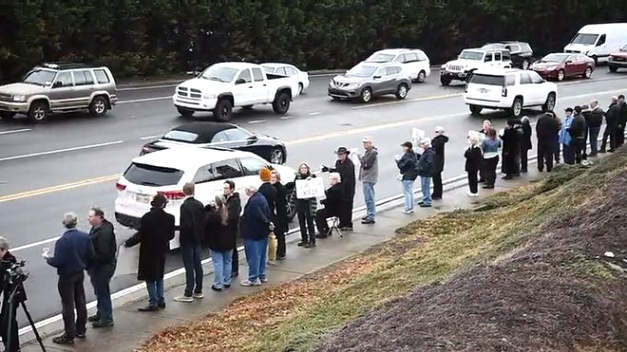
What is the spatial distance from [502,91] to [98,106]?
14.1m

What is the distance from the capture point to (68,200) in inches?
776

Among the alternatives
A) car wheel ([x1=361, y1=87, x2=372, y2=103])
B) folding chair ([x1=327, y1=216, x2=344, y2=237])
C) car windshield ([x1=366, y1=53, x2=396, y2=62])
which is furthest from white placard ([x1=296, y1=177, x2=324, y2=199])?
car windshield ([x1=366, y1=53, x2=396, y2=62])

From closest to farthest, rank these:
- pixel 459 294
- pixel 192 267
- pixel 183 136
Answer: pixel 459 294 → pixel 192 267 → pixel 183 136

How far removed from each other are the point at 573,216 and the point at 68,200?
11.1 meters

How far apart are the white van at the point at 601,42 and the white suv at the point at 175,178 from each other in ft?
154

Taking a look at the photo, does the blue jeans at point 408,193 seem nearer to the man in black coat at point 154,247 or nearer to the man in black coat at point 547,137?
the man in black coat at point 547,137

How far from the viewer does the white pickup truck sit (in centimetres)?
3180

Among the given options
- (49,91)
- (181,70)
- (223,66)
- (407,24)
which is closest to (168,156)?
(49,91)

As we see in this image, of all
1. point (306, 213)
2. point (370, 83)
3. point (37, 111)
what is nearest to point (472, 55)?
point (370, 83)

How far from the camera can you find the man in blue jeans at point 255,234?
14664mm

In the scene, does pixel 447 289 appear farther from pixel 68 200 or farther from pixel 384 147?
pixel 384 147

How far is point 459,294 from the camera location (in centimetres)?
884

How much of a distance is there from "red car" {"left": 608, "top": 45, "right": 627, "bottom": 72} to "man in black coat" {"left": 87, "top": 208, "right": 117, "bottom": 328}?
162 ft

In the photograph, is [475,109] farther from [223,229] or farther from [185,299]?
[185,299]
